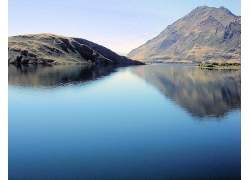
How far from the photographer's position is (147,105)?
86.9 metres

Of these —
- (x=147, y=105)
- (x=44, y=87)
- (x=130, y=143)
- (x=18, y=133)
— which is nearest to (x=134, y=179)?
(x=130, y=143)

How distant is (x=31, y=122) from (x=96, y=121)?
16.2m

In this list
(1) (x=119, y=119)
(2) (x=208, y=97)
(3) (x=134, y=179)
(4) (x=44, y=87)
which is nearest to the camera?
(3) (x=134, y=179)

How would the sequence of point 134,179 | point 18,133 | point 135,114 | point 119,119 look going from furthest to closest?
point 135,114 → point 119,119 → point 18,133 → point 134,179

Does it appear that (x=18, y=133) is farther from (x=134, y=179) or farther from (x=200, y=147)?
(x=200, y=147)

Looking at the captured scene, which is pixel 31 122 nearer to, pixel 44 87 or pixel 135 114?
pixel 135 114

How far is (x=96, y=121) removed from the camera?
6372 cm

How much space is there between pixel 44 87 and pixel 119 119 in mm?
63293
